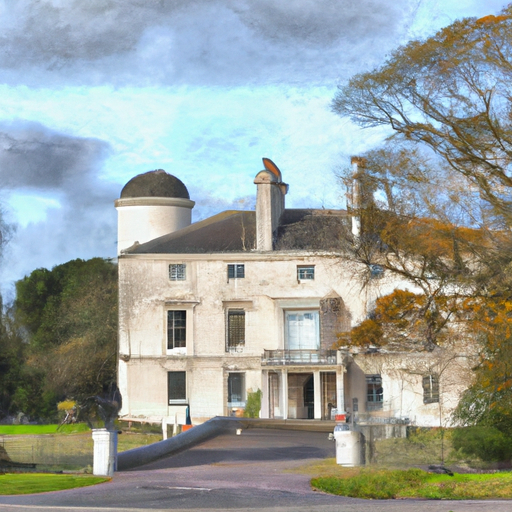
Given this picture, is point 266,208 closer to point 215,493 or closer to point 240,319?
point 240,319

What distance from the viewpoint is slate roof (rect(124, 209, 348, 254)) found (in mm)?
42562

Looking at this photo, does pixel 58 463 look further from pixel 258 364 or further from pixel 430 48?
pixel 258 364

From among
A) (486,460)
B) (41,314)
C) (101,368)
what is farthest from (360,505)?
(41,314)

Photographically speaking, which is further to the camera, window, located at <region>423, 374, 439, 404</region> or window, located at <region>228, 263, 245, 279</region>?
window, located at <region>228, 263, 245, 279</region>

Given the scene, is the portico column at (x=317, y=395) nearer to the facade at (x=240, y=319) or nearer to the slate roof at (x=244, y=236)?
the facade at (x=240, y=319)

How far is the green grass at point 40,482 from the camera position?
51.1 feet

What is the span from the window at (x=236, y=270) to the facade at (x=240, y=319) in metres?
0.05

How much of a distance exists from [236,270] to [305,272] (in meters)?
3.29

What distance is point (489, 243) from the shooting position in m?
20.4

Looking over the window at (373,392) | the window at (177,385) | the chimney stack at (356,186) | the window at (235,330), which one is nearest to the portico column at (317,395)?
the window at (373,392)

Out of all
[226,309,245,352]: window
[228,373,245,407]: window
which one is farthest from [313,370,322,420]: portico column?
[226,309,245,352]: window

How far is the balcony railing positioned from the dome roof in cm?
1135

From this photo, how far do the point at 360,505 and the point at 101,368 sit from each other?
38.7 metres

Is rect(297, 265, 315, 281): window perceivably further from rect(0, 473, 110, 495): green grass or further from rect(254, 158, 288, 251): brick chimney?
rect(0, 473, 110, 495): green grass
